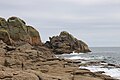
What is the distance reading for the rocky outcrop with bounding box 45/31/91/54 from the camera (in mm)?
89500

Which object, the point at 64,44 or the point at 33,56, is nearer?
the point at 33,56

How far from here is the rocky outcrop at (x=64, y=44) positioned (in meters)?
89.5

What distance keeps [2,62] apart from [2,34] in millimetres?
31161

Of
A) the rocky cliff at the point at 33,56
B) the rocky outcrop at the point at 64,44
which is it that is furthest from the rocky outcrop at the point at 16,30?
the rocky outcrop at the point at 64,44

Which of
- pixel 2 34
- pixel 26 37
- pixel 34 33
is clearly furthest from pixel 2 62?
pixel 34 33

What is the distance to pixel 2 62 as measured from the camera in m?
23.9

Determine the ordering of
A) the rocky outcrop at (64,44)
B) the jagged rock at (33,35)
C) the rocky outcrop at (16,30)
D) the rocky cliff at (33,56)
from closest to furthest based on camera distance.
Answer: the rocky cliff at (33,56) → the rocky outcrop at (16,30) → the jagged rock at (33,35) → the rocky outcrop at (64,44)

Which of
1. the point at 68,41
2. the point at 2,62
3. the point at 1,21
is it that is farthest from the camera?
the point at 68,41

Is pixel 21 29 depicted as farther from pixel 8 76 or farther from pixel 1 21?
pixel 8 76

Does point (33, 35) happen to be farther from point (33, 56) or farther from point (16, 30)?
point (33, 56)

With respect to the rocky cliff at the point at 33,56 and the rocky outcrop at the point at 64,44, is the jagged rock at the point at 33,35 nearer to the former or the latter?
the rocky cliff at the point at 33,56

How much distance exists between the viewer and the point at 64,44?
90.5 metres

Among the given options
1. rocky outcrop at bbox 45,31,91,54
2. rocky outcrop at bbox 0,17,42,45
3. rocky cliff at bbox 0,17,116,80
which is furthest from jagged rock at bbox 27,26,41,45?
rocky outcrop at bbox 45,31,91,54

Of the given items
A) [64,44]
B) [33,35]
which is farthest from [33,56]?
[64,44]
